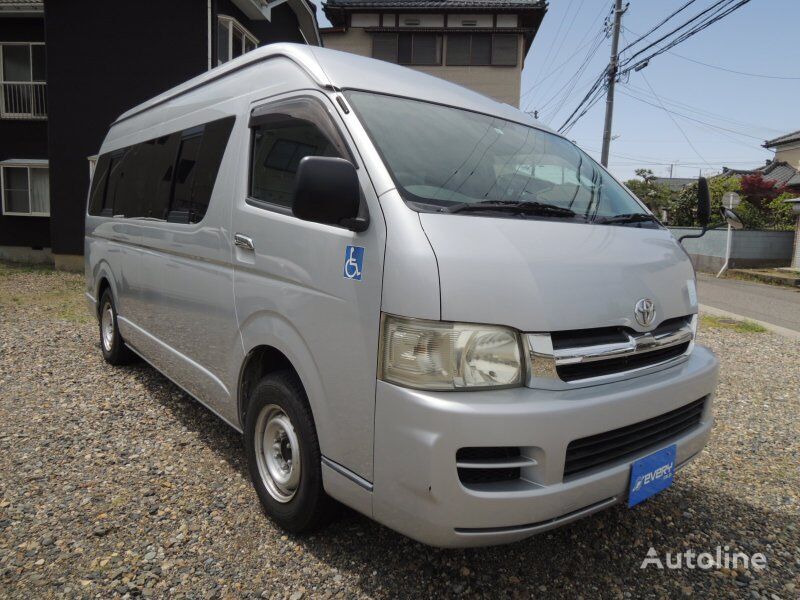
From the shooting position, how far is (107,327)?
5.25 meters

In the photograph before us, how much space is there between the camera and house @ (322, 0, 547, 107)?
2062cm

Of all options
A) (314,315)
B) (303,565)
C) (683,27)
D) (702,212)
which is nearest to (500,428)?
(314,315)

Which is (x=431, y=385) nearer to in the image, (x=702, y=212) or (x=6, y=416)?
(x=702, y=212)

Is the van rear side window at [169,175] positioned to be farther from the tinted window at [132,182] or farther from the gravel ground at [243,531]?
the gravel ground at [243,531]

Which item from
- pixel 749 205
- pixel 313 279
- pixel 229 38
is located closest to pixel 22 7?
pixel 229 38

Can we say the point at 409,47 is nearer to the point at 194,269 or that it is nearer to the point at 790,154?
the point at 194,269

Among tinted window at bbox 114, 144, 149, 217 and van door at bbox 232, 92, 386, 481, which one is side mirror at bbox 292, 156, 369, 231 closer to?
van door at bbox 232, 92, 386, 481

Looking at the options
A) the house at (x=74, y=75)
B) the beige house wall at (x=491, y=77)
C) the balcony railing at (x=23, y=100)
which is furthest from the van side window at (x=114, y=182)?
the beige house wall at (x=491, y=77)

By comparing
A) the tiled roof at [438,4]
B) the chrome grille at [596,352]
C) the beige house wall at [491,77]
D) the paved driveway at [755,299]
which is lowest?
the paved driveway at [755,299]

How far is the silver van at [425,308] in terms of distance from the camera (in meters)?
1.80

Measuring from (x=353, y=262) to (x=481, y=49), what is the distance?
21585mm

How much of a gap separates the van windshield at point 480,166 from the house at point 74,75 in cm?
1004

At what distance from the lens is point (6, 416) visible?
3.88 metres

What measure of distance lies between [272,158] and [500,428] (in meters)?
1.68
